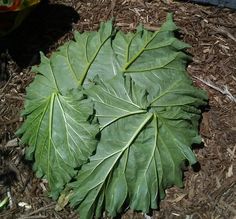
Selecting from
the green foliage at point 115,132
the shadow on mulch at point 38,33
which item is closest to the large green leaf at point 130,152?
the green foliage at point 115,132

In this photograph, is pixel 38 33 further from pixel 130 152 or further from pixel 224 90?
pixel 224 90

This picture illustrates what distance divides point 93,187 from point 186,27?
140cm

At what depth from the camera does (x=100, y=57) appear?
3910mm

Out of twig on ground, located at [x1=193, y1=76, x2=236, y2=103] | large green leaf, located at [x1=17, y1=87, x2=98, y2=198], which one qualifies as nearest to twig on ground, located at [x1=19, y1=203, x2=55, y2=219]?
large green leaf, located at [x1=17, y1=87, x2=98, y2=198]

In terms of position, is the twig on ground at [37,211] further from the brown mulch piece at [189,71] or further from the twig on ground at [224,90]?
the twig on ground at [224,90]

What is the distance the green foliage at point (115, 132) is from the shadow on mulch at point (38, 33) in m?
0.60

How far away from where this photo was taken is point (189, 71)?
4125 mm

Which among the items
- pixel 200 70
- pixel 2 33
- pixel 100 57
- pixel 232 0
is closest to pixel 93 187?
pixel 100 57

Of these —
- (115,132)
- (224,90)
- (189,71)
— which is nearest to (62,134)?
(115,132)

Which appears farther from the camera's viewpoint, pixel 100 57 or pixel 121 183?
pixel 100 57

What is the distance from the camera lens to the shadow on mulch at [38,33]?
439 centimetres

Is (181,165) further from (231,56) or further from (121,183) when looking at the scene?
(231,56)

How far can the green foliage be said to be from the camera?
366cm

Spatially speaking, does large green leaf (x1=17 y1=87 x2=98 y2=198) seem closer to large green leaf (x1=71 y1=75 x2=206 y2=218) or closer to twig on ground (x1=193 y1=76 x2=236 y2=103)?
large green leaf (x1=71 y1=75 x2=206 y2=218)
